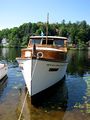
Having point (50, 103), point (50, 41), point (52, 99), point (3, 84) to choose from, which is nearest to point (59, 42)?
point (50, 41)

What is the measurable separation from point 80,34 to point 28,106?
128m

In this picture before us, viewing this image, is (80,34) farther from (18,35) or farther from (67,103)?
(67,103)

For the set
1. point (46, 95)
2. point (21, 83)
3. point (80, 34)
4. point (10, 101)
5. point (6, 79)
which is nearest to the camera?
point (10, 101)

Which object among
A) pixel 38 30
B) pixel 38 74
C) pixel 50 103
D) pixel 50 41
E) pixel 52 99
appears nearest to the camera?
pixel 38 74

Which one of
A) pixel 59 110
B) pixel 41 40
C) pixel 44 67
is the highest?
pixel 41 40

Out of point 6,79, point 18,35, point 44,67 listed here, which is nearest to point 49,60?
point 44,67

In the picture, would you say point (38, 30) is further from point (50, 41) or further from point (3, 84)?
point (3, 84)

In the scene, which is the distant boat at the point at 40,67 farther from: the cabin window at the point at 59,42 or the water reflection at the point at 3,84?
the cabin window at the point at 59,42

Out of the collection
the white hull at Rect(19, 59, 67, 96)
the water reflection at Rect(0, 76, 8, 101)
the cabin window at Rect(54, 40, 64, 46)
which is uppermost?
the cabin window at Rect(54, 40, 64, 46)

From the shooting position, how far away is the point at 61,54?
801 inches

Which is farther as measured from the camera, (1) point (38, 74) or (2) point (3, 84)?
(2) point (3, 84)

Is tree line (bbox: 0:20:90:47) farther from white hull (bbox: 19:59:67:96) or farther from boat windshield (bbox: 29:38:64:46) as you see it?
white hull (bbox: 19:59:67:96)

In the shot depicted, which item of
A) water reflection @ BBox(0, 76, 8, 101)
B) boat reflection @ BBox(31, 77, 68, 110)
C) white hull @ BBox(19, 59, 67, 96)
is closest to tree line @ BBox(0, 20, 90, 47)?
water reflection @ BBox(0, 76, 8, 101)

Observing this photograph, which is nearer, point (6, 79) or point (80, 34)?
point (6, 79)
